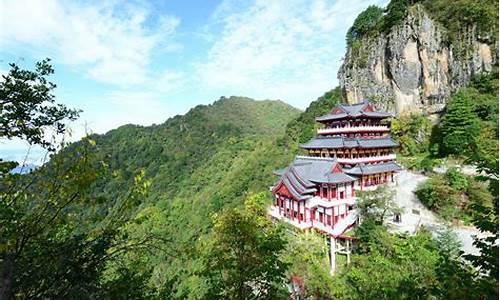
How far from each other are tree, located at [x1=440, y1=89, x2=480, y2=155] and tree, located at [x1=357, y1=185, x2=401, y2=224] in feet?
50.3

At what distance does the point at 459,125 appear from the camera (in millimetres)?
33000

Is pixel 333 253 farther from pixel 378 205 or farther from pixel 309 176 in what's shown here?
pixel 309 176

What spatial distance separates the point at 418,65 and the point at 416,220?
28527 millimetres

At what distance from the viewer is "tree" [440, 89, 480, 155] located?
103 feet

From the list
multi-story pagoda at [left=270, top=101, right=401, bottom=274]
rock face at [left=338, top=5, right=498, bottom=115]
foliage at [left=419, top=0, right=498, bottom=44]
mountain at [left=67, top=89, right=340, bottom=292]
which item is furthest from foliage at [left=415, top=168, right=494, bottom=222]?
foliage at [left=419, top=0, right=498, bottom=44]

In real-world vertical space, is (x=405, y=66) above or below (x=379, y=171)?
above

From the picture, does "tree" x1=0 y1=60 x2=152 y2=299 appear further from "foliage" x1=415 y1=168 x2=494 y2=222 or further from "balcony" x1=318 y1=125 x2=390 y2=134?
"balcony" x1=318 y1=125 x2=390 y2=134

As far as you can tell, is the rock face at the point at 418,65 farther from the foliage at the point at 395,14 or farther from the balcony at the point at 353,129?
the balcony at the point at 353,129

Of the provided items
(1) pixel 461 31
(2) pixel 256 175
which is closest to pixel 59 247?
(2) pixel 256 175

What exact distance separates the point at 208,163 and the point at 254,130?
51067mm

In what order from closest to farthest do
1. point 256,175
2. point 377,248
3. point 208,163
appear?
point 377,248 < point 256,175 < point 208,163

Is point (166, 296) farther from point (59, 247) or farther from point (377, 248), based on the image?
point (377, 248)

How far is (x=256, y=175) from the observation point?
2020 inches

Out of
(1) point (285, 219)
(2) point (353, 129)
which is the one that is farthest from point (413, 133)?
(1) point (285, 219)
